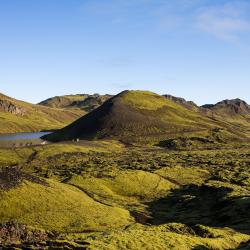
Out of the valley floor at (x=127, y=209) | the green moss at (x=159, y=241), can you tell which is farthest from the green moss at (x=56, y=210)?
the green moss at (x=159, y=241)

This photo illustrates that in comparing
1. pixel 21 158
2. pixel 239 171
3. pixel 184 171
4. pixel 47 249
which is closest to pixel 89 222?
A: pixel 47 249

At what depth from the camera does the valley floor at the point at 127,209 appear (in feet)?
189

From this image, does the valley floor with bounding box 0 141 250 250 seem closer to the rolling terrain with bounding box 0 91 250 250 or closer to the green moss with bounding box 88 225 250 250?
the rolling terrain with bounding box 0 91 250 250

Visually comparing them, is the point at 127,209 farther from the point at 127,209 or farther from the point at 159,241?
the point at 159,241

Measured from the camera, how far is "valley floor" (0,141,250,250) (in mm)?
57500

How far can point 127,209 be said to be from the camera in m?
94.2

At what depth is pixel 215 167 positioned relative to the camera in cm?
15900

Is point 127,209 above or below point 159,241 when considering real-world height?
below

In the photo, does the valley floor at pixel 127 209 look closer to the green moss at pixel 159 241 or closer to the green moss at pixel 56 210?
the green moss at pixel 56 210

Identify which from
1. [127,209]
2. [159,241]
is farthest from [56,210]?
[159,241]

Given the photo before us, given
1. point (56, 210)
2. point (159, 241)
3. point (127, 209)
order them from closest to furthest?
point (159, 241)
point (56, 210)
point (127, 209)

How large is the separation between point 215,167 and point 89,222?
90.6 metres

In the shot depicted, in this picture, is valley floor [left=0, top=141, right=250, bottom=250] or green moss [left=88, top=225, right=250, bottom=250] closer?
green moss [left=88, top=225, right=250, bottom=250]

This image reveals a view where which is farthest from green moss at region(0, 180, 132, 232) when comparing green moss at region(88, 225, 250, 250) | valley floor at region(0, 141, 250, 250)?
green moss at region(88, 225, 250, 250)
